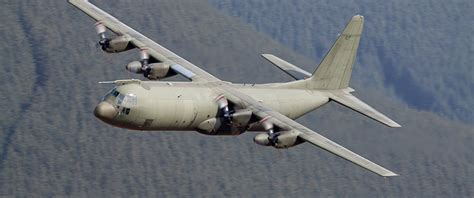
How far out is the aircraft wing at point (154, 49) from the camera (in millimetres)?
134000

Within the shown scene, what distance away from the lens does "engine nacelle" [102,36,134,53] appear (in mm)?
138125

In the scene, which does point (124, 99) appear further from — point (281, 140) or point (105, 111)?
point (281, 140)

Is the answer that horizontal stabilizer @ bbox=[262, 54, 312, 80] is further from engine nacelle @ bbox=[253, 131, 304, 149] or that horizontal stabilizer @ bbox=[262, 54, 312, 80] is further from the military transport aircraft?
engine nacelle @ bbox=[253, 131, 304, 149]

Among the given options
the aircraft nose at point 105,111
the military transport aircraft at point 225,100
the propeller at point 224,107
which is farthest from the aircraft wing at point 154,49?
the aircraft nose at point 105,111

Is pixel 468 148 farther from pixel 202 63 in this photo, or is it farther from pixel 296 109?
pixel 296 109

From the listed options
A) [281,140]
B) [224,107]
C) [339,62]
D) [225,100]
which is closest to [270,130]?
[281,140]

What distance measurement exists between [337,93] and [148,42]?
574 inches

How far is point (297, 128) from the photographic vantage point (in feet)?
410

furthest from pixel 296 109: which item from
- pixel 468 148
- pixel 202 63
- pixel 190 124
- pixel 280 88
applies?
pixel 468 148

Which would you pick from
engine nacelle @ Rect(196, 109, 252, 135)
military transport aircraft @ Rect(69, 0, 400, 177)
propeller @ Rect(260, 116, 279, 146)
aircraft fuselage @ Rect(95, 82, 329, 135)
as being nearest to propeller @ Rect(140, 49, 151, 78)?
military transport aircraft @ Rect(69, 0, 400, 177)

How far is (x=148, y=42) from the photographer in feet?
458

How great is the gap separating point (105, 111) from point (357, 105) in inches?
838

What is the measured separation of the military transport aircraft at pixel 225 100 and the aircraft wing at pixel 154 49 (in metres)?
0.03

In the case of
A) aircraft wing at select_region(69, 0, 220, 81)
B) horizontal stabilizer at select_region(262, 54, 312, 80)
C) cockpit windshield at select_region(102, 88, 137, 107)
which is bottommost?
aircraft wing at select_region(69, 0, 220, 81)
